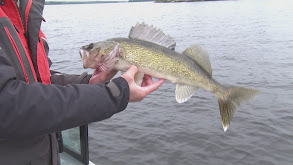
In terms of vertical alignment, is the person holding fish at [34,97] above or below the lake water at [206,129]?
above

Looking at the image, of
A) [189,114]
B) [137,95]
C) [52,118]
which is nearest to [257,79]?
[189,114]

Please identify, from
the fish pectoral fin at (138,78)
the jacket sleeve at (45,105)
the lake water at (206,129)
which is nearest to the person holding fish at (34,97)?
the jacket sleeve at (45,105)

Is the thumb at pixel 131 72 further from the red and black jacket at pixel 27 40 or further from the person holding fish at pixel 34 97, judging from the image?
the red and black jacket at pixel 27 40

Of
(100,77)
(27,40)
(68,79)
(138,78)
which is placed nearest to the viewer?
(27,40)

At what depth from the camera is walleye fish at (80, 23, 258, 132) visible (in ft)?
9.23

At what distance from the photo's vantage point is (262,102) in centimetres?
902

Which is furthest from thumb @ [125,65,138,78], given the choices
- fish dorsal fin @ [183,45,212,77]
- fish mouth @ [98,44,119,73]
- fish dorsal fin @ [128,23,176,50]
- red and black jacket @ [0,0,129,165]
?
fish dorsal fin @ [183,45,212,77]

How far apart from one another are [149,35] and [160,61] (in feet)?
1.17

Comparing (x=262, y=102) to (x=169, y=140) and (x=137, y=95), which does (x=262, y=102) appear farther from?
(x=137, y=95)

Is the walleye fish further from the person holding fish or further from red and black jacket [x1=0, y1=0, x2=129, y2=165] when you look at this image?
red and black jacket [x1=0, y1=0, x2=129, y2=165]

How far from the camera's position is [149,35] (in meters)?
3.04

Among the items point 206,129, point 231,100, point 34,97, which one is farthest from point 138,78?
point 206,129

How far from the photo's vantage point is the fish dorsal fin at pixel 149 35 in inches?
118

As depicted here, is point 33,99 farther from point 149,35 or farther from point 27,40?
point 149,35
